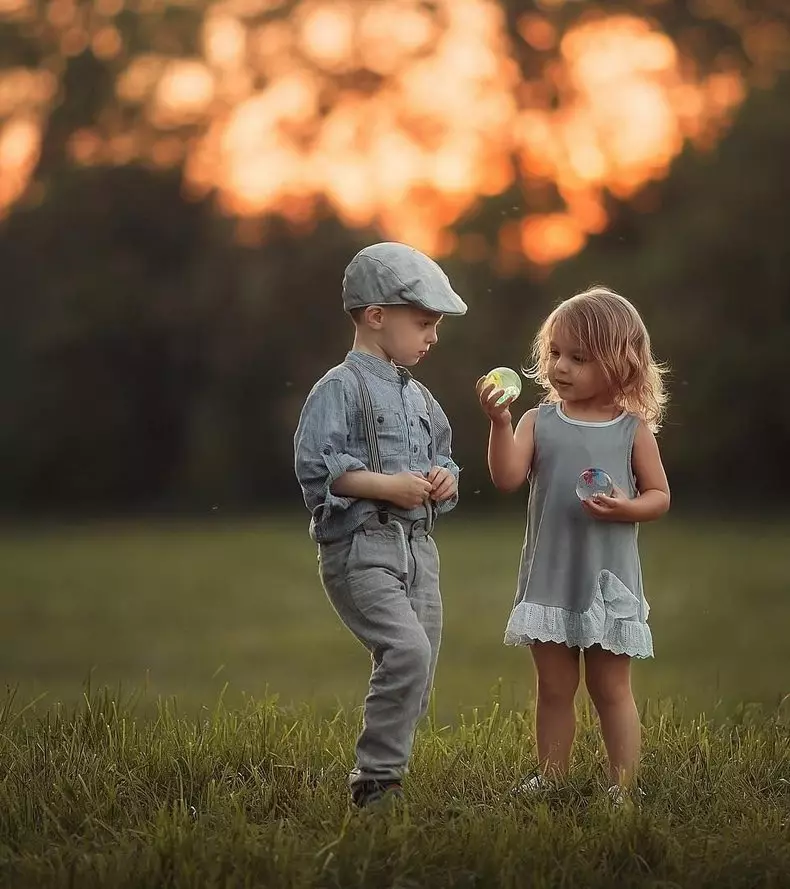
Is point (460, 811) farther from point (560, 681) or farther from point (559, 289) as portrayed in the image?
point (559, 289)

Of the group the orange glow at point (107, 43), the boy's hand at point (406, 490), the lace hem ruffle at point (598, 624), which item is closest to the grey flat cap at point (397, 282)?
the boy's hand at point (406, 490)

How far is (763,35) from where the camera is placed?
92.0 ft

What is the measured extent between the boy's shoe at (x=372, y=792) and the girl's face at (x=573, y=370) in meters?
1.33

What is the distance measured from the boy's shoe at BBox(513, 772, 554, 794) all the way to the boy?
1.34 feet

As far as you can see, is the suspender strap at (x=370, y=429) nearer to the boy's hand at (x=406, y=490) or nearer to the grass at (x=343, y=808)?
the boy's hand at (x=406, y=490)

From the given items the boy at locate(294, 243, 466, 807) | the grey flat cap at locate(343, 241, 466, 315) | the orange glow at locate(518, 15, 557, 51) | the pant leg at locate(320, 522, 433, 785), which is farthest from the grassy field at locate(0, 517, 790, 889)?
the orange glow at locate(518, 15, 557, 51)

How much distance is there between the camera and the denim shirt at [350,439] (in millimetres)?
4172

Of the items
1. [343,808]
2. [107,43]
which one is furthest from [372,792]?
[107,43]

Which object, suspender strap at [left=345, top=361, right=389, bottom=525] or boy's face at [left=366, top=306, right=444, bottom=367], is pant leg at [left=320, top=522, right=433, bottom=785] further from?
boy's face at [left=366, top=306, right=444, bottom=367]

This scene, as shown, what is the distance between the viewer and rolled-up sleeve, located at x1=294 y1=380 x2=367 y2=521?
415 centimetres

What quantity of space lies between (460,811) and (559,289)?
1006 inches

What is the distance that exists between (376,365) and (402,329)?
0.44 ft

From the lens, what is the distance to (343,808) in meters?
4.14

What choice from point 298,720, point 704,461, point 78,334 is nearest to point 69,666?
point 298,720
